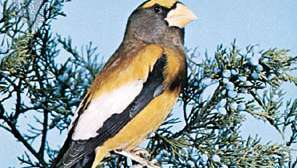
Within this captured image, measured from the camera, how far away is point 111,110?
60cm

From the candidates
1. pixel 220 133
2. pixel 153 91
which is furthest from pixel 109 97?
pixel 220 133

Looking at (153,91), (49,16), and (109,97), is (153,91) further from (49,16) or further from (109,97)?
(49,16)

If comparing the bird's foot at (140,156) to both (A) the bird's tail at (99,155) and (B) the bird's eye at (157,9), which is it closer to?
(A) the bird's tail at (99,155)

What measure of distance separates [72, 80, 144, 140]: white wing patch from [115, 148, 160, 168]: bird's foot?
0.14 feet

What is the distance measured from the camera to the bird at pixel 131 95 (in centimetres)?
55

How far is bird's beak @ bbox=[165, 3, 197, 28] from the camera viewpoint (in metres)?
0.63

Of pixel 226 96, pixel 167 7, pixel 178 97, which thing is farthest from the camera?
pixel 167 7

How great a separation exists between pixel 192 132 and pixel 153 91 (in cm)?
14

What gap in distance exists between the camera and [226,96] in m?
0.46

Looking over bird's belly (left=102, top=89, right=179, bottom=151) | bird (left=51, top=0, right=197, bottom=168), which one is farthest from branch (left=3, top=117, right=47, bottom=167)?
bird's belly (left=102, top=89, right=179, bottom=151)

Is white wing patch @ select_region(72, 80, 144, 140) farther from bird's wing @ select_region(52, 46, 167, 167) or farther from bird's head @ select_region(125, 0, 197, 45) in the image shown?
bird's head @ select_region(125, 0, 197, 45)

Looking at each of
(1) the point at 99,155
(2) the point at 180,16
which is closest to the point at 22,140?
(1) the point at 99,155

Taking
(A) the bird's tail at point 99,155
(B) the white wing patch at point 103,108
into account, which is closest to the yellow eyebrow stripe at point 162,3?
(B) the white wing patch at point 103,108

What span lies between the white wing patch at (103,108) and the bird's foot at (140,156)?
1.6 inches
